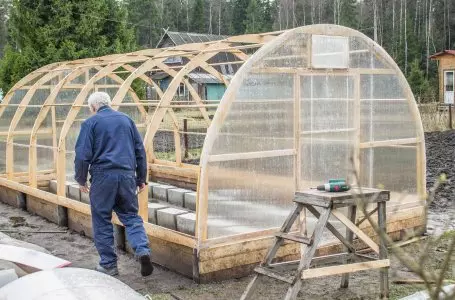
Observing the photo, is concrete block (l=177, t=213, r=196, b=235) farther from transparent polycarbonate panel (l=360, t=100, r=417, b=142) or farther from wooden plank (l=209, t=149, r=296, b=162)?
transparent polycarbonate panel (l=360, t=100, r=417, b=142)

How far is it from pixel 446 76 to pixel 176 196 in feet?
80.9

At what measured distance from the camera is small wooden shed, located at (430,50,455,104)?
Result: 29.6 m

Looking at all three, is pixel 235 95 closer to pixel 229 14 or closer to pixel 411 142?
pixel 411 142

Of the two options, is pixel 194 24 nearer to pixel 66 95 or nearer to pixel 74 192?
pixel 66 95

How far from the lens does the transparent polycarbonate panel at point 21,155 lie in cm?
1101

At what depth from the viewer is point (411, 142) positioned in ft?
26.6

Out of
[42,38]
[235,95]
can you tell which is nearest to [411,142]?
[235,95]

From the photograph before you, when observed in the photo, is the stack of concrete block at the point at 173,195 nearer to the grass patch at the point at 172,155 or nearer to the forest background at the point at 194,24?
the grass patch at the point at 172,155

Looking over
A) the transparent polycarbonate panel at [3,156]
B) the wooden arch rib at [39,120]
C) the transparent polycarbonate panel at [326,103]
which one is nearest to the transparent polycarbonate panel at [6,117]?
the transparent polycarbonate panel at [3,156]

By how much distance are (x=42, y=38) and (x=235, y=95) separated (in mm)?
15075

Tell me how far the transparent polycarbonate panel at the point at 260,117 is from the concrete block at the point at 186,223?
112 cm

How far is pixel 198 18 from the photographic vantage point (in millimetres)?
54594

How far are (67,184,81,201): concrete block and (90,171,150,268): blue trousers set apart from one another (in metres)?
3.22

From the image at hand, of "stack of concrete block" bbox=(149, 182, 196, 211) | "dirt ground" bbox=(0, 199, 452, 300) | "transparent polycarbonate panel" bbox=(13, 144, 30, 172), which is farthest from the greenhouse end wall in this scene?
"transparent polycarbonate panel" bbox=(13, 144, 30, 172)
